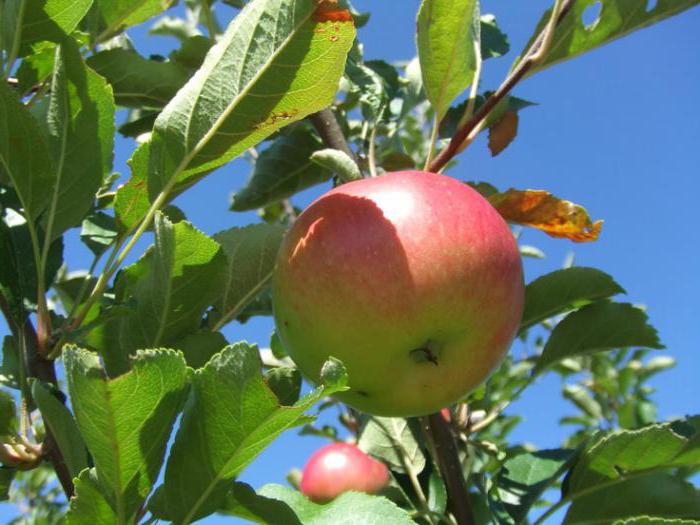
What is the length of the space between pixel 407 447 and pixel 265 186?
30.3 inches

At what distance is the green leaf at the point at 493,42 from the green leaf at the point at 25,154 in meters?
1.17

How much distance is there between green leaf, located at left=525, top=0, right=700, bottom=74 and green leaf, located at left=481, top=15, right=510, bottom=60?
39 cm

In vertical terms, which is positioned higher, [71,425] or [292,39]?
[292,39]

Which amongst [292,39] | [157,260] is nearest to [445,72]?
[292,39]

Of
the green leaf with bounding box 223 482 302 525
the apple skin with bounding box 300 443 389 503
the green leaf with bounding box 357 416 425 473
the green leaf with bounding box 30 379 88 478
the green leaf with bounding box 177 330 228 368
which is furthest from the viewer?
the apple skin with bounding box 300 443 389 503

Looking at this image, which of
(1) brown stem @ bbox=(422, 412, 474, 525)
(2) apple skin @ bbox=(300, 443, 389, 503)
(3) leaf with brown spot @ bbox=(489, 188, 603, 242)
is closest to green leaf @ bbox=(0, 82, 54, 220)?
(3) leaf with brown spot @ bbox=(489, 188, 603, 242)

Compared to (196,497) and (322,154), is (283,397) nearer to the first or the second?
(196,497)

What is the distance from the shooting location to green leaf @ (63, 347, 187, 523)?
0.83 metres

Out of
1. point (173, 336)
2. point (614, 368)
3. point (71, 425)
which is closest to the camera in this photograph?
point (71, 425)

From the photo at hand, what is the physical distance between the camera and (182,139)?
110cm

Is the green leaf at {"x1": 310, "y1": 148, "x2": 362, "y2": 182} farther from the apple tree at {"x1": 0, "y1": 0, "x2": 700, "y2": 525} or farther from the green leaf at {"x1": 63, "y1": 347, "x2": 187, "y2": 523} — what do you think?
the green leaf at {"x1": 63, "y1": 347, "x2": 187, "y2": 523}

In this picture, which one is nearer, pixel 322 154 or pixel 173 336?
pixel 173 336

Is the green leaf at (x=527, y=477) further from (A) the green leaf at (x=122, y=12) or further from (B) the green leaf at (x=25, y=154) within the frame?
(A) the green leaf at (x=122, y=12)

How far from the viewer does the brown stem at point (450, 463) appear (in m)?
1.56
